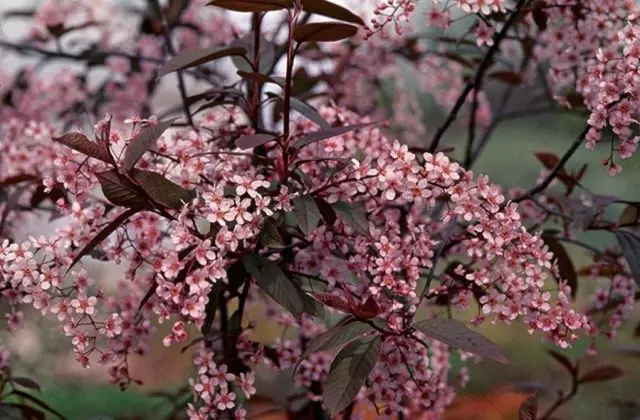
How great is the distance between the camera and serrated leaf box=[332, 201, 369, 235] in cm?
83

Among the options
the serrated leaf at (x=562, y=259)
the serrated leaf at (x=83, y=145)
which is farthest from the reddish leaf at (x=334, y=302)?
the serrated leaf at (x=562, y=259)

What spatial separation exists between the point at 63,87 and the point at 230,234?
123 centimetres

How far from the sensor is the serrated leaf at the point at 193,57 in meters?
0.82

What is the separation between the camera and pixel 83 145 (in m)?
0.77

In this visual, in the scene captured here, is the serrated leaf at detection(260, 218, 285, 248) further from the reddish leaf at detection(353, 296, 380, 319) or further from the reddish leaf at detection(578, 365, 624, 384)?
the reddish leaf at detection(578, 365, 624, 384)

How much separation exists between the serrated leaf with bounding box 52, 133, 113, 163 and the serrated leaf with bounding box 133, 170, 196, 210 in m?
0.03

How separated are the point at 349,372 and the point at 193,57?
349 mm

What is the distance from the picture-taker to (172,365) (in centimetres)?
264

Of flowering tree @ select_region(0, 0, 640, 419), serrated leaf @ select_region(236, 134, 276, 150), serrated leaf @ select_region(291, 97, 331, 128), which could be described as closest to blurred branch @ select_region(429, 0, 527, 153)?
flowering tree @ select_region(0, 0, 640, 419)

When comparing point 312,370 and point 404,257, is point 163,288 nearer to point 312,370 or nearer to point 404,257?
point 404,257

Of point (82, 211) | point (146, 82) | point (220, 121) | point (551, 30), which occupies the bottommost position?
point (82, 211)

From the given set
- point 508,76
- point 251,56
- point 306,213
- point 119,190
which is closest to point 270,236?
point 306,213

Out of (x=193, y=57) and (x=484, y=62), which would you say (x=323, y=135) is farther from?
(x=484, y=62)

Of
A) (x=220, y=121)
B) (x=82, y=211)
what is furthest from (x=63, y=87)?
(x=82, y=211)
